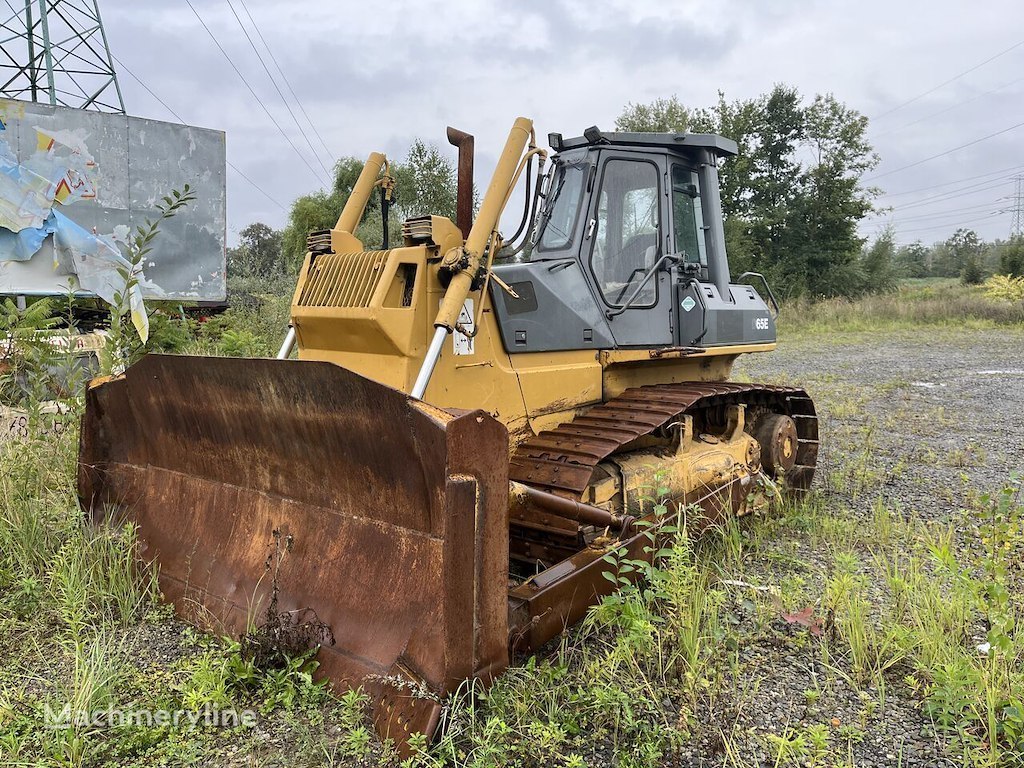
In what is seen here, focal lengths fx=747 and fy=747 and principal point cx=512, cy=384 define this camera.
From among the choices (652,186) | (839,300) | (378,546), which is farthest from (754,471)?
(839,300)

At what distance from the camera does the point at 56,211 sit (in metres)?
11.0

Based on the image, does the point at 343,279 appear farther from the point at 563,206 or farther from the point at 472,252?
the point at 563,206

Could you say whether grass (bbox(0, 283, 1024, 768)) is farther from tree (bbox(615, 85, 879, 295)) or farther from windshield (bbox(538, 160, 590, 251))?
tree (bbox(615, 85, 879, 295))

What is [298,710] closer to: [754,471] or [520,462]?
[520,462]

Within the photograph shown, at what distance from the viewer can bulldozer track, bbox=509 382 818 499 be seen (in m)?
3.68

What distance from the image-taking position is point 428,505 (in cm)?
265

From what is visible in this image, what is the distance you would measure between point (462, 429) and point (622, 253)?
2.74 meters

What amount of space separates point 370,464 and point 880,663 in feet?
7.37

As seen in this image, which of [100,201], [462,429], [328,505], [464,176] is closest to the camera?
[462,429]

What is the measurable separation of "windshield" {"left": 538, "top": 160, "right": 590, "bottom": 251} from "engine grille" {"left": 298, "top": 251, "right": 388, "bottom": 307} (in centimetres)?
127

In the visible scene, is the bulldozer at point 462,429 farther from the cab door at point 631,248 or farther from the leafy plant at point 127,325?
the leafy plant at point 127,325

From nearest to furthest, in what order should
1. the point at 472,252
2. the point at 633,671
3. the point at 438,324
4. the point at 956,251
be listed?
the point at 633,671 → the point at 438,324 → the point at 472,252 → the point at 956,251

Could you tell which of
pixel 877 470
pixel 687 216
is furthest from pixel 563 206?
pixel 877 470

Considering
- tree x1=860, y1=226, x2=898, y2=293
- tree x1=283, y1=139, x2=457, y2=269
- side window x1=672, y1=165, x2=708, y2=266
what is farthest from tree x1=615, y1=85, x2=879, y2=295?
side window x1=672, y1=165, x2=708, y2=266
